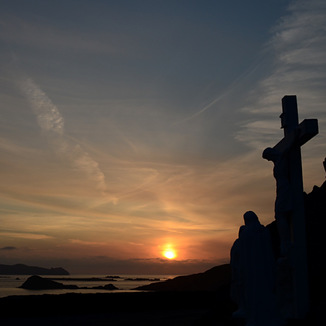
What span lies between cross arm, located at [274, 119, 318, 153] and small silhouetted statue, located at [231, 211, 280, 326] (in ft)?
8.19

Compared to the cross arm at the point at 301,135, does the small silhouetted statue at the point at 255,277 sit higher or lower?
lower

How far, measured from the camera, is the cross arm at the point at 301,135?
9391mm

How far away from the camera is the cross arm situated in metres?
9.39

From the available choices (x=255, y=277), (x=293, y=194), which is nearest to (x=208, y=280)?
(x=293, y=194)

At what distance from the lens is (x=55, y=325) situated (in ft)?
37.9

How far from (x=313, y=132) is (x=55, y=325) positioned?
→ 8459 mm

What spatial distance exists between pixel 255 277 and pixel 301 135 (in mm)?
3582

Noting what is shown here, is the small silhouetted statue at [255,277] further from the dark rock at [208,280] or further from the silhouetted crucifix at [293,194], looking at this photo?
the dark rock at [208,280]

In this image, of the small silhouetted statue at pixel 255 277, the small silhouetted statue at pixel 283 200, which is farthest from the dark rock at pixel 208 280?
the small silhouetted statue at pixel 255 277

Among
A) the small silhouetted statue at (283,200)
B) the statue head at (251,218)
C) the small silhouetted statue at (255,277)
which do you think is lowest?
the small silhouetted statue at (255,277)

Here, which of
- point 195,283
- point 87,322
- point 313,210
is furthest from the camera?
point 195,283

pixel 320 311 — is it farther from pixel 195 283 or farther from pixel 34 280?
pixel 34 280

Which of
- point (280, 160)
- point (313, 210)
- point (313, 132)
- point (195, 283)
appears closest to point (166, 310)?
point (313, 210)

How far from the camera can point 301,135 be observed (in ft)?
31.7
